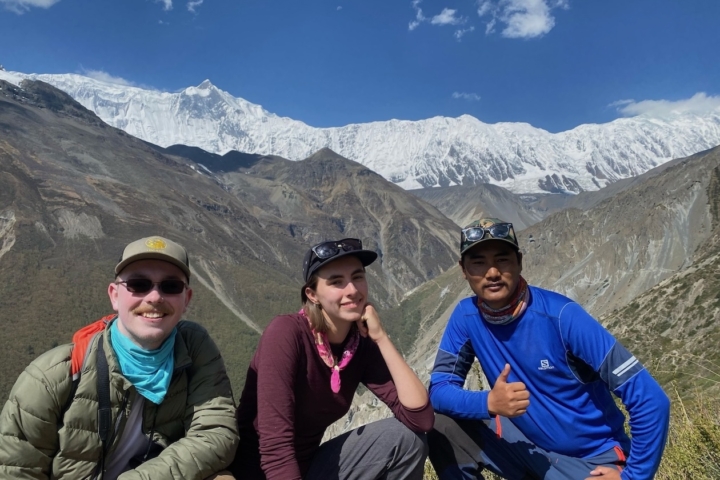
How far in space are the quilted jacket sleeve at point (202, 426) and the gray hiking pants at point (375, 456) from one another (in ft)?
3.00

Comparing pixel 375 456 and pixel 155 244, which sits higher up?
pixel 155 244

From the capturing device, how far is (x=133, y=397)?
4.14 m

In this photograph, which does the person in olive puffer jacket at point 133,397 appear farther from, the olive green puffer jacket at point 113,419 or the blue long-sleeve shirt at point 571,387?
the blue long-sleeve shirt at point 571,387

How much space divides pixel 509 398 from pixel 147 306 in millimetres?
3283

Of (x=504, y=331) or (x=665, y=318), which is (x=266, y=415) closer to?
(x=504, y=331)

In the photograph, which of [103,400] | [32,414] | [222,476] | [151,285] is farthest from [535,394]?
[32,414]

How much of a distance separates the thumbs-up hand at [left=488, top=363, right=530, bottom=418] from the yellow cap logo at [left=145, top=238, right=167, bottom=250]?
10.7 ft

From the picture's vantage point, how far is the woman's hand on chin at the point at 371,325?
4633mm

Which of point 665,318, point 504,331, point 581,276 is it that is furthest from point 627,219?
point 504,331

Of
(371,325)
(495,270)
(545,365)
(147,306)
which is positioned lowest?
(545,365)

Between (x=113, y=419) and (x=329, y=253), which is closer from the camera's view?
(x=113, y=419)

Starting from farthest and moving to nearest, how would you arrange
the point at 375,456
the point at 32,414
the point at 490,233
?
the point at 490,233, the point at 375,456, the point at 32,414

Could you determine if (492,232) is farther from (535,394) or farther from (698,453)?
(698,453)

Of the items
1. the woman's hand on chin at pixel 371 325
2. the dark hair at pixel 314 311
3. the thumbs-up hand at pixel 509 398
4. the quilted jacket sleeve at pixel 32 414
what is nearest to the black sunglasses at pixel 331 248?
the dark hair at pixel 314 311
